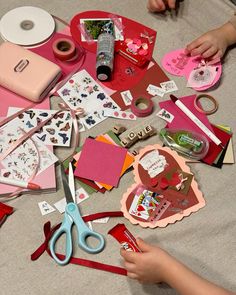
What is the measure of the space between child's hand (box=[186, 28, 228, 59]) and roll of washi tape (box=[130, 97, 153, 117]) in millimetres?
194

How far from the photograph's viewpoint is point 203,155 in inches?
35.1

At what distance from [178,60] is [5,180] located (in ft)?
1.76

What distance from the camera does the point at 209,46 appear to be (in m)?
1.03

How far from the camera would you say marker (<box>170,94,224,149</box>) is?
0.92 m

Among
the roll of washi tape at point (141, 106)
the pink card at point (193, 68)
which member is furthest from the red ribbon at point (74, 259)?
the pink card at point (193, 68)

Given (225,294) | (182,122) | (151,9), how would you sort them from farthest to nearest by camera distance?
(151,9)
(182,122)
(225,294)

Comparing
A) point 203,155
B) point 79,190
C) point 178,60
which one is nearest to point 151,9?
point 178,60

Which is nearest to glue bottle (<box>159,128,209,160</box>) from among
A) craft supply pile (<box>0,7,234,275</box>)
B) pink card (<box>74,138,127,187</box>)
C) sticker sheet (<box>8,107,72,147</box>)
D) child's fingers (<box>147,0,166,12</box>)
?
craft supply pile (<box>0,7,234,275</box>)

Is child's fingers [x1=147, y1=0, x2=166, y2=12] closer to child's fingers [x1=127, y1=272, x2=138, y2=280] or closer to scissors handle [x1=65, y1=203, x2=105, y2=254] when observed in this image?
scissors handle [x1=65, y1=203, x2=105, y2=254]

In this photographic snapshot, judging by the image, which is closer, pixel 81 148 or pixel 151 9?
pixel 81 148

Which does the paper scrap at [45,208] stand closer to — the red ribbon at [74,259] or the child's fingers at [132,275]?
the red ribbon at [74,259]

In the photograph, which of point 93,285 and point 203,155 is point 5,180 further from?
point 203,155

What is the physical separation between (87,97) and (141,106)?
134 mm

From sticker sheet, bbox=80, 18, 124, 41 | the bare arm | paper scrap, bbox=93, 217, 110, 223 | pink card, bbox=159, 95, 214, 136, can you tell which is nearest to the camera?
the bare arm
